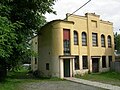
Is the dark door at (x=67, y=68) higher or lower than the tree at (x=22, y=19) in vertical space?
lower

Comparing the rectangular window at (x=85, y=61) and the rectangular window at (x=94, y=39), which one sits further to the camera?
the rectangular window at (x=94, y=39)

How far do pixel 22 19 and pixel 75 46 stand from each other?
897 cm

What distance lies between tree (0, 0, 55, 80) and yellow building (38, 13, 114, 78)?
2.64 m

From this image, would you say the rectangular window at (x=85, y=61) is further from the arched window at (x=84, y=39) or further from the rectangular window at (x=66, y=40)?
the rectangular window at (x=66, y=40)

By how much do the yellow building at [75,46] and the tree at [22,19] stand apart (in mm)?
2635

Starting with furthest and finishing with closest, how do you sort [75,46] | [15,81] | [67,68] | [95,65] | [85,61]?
[95,65], [85,61], [75,46], [67,68], [15,81]

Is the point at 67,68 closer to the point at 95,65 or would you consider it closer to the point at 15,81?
the point at 95,65

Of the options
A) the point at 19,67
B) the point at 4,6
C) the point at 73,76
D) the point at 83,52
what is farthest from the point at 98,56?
the point at 4,6

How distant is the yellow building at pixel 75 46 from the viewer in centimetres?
2991

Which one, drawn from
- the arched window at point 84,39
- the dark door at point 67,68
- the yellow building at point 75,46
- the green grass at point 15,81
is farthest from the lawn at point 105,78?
the arched window at point 84,39

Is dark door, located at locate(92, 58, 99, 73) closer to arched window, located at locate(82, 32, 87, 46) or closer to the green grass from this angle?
arched window, located at locate(82, 32, 87, 46)

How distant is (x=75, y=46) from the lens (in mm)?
32781

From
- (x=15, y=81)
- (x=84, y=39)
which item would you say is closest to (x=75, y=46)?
(x=84, y=39)

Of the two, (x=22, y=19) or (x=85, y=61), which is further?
(x=85, y=61)
